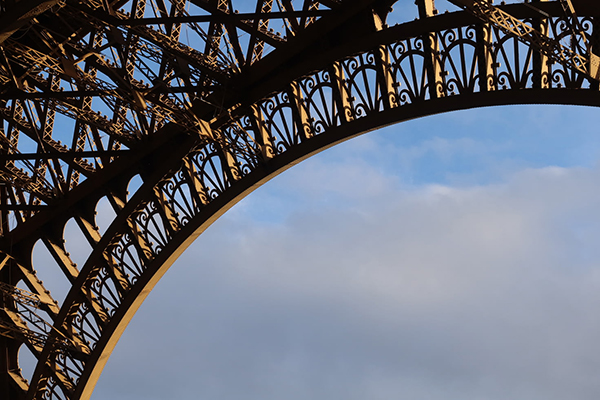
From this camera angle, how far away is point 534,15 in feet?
31.0

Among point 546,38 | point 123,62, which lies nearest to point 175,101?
point 123,62

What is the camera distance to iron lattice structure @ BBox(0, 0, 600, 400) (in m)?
10.2

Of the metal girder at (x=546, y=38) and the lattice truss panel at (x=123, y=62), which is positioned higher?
the lattice truss panel at (x=123, y=62)

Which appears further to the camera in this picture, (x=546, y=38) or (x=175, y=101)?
(x=175, y=101)

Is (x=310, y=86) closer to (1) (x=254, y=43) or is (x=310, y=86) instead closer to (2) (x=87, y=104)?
(1) (x=254, y=43)

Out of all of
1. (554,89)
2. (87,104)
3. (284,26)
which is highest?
(87,104)

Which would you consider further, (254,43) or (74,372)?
(74,372)

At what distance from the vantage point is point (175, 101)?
1357cm

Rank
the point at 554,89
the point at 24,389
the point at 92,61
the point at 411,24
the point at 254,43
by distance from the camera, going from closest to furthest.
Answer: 1. the point at 554,89
2. the point at 411,24
3. the point at 254,43
4. the point at 92,61
5. the point at 24,389

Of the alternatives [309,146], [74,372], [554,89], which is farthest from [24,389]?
[554,89]

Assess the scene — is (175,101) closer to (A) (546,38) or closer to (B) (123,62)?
(B) (123,62)

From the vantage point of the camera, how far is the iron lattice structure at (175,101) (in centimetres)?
1018

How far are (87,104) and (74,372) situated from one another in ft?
17.3

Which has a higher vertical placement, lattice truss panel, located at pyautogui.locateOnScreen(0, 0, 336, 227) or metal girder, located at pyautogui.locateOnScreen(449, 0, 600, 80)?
lattice truss panel, located at pyautogui.locateOnScreen(0, 0, 336, 227)
